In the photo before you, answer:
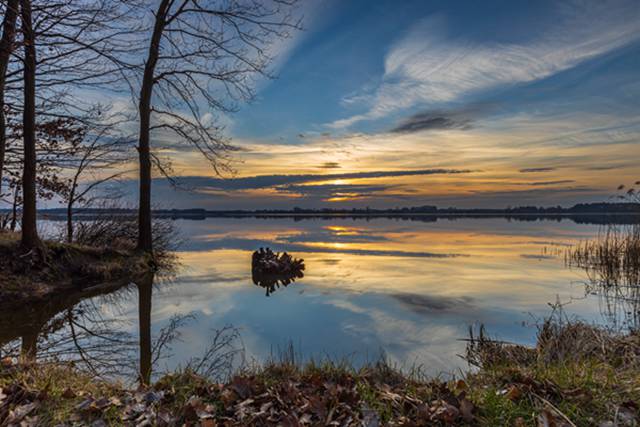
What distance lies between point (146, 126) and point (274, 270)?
6.85 metres

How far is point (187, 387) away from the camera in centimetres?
347

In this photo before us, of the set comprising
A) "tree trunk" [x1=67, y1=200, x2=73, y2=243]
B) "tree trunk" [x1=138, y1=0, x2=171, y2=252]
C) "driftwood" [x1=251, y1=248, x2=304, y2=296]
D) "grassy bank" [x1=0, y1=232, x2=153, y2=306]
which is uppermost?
"tree trunk" [x1=138, y1=0, x2=171, y2=252]

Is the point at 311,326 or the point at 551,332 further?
the point at 311,326

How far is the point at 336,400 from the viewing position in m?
3.00

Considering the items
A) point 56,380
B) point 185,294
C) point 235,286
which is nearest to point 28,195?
point 185,294

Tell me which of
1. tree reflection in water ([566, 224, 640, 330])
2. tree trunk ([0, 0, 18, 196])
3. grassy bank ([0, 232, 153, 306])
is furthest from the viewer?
grassy bank ([0, 232, 153, 306])

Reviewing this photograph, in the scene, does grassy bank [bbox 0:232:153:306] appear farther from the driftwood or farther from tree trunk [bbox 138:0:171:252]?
the driftwood

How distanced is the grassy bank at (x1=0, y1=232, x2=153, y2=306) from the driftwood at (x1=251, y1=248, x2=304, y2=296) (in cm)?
386

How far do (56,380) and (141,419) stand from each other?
1.45 meters

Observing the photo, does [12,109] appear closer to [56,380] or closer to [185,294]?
[185,294]

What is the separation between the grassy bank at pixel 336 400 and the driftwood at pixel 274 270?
821cm

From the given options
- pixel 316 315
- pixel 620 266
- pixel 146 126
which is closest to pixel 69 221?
pixel 146 126

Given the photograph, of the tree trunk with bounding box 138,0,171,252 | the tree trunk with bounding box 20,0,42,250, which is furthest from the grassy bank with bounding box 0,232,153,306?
the tree trunk with bounding box 138,0,171,252

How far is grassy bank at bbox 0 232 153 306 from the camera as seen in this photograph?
27.4 feet
